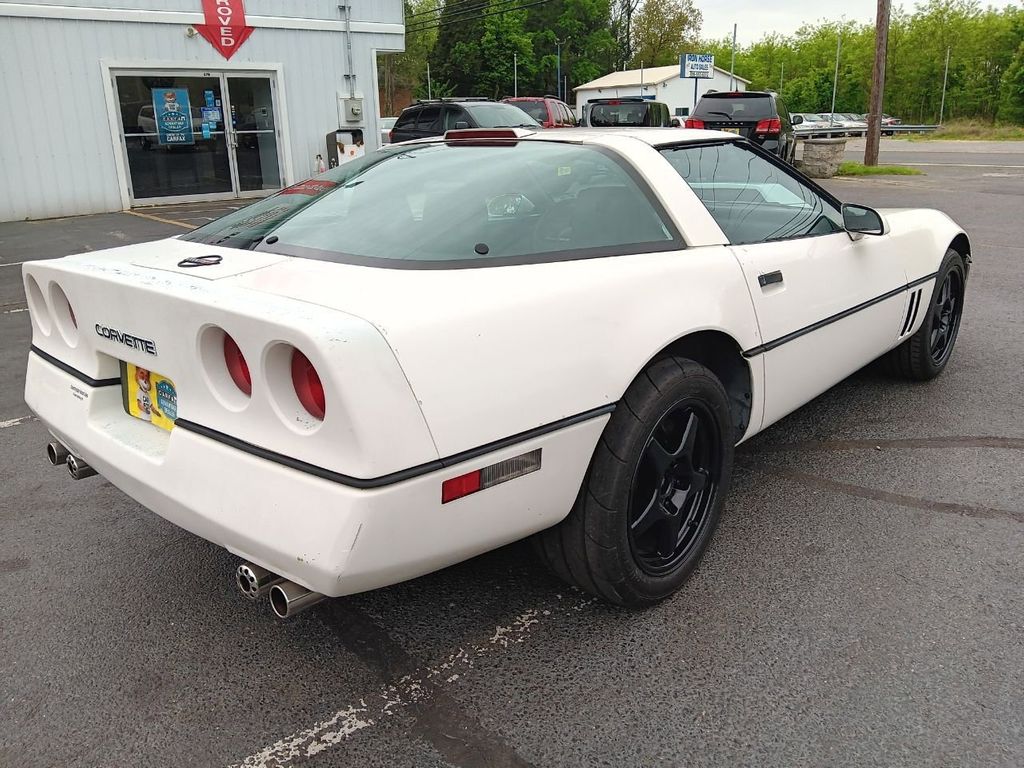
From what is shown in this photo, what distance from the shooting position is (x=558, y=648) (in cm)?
237

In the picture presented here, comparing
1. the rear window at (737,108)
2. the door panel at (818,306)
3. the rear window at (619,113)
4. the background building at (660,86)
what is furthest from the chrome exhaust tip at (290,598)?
the background building at (660,86)

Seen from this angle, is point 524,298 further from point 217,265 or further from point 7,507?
point 7,507

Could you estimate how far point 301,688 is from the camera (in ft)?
7.30

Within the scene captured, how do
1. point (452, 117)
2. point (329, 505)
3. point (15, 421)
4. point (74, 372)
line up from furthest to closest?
point (452, 117)
point (15, 421)
point (74, 372)
point (329, 505)

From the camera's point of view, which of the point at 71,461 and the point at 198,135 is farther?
the point at 198,135

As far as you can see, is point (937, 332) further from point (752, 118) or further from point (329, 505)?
point (752, 118)

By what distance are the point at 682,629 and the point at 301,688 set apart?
3.58 ft

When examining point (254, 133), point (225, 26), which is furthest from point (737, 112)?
point (225, 26)

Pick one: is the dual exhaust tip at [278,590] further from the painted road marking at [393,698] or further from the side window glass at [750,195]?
the side window glass at [750,195]

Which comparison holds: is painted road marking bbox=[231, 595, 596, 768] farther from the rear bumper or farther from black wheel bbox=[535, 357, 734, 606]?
the rear bumper

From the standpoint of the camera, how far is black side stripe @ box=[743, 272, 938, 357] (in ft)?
9.34

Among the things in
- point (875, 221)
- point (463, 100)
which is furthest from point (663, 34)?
point (875, 221)

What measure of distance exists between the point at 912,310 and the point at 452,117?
11292 millimetres

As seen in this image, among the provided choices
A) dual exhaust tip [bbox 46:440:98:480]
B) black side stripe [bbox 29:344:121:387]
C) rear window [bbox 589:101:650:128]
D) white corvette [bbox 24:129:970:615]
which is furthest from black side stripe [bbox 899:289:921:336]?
rear window [bbox 589:101:650:128]
